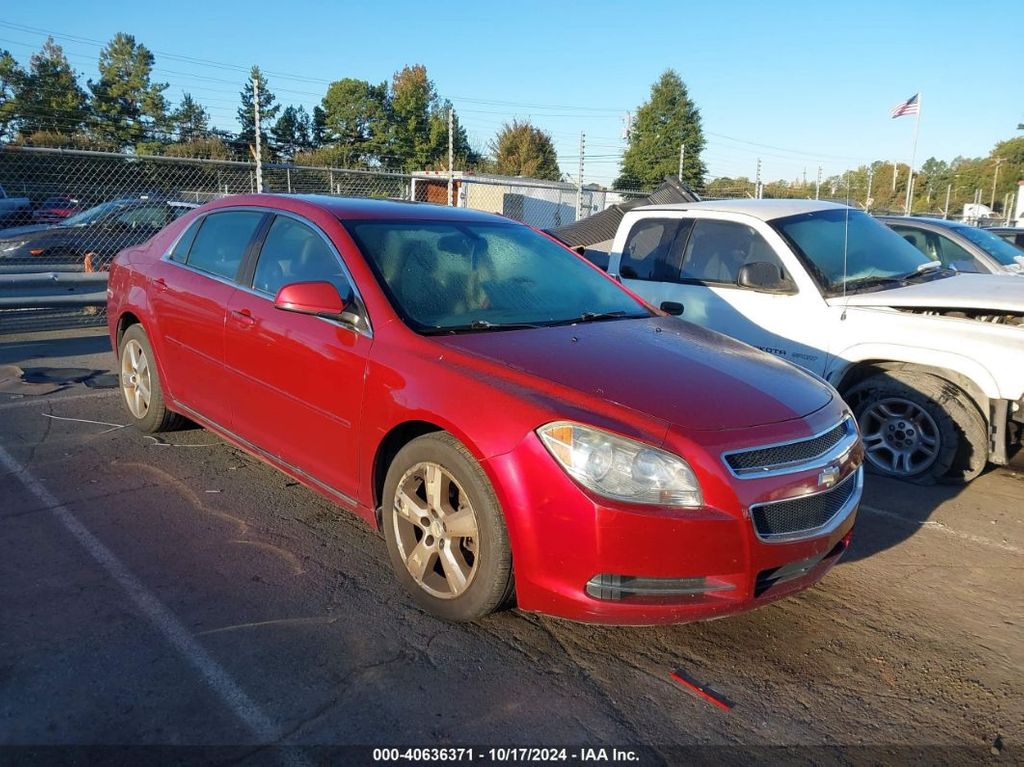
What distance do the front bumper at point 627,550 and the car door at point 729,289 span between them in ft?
10.0

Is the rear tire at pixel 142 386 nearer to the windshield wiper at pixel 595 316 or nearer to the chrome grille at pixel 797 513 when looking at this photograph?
the windshield wiper at pixel 595 316

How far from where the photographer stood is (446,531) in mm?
3182

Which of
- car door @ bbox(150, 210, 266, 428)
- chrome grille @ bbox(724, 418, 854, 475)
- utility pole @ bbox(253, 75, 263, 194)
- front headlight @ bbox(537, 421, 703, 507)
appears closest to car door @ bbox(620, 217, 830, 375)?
chrome grille @ bbox(724, 418, 854, 475)

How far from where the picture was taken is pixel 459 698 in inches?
109

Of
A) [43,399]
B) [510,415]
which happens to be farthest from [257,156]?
[510,415]

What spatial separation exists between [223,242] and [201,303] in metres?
0.41

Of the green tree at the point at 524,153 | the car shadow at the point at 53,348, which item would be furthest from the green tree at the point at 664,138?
the car shadow at the point at 53,348

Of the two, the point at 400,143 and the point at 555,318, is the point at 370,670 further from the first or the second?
the point at 400,143

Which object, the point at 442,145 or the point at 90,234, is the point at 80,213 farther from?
the point at 442,145

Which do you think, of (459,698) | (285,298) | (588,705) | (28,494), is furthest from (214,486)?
(588,705)

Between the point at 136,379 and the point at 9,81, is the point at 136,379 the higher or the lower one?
the lower one

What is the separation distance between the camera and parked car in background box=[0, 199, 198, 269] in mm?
10625

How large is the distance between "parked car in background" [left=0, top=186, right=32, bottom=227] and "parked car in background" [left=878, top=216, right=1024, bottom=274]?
1411 cm

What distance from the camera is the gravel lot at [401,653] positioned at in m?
2.60
